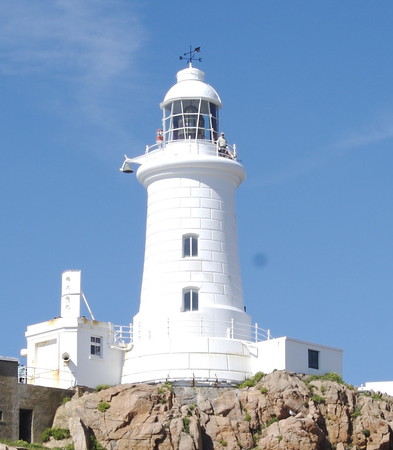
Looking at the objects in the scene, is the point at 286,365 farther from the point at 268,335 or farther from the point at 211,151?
the point at 211,151

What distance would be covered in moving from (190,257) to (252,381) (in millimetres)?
6003

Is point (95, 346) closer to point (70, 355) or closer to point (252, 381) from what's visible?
point (70, 355)

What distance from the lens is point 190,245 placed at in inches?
2514

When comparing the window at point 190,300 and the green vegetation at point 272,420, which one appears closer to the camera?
the green vegetation at point 272,420

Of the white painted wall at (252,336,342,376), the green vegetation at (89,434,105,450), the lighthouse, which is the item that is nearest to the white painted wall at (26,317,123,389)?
the lighthouse

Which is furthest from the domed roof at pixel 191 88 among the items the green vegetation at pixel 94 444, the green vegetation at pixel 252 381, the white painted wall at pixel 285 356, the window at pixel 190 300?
the green vegetation at pixel 94 444

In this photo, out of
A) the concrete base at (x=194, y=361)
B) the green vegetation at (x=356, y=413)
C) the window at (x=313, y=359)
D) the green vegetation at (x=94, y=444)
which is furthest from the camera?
the window at (x=313, y=359)

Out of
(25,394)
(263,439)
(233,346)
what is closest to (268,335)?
(233,346)

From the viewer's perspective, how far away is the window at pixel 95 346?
62.5m

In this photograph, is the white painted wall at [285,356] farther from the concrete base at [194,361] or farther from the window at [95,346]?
the window at [95,346]

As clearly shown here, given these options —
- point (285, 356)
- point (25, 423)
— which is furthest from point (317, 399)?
point (25, 423)

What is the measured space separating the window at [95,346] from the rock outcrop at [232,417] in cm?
262

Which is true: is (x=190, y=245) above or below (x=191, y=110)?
below

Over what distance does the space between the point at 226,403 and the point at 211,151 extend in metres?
11.3
